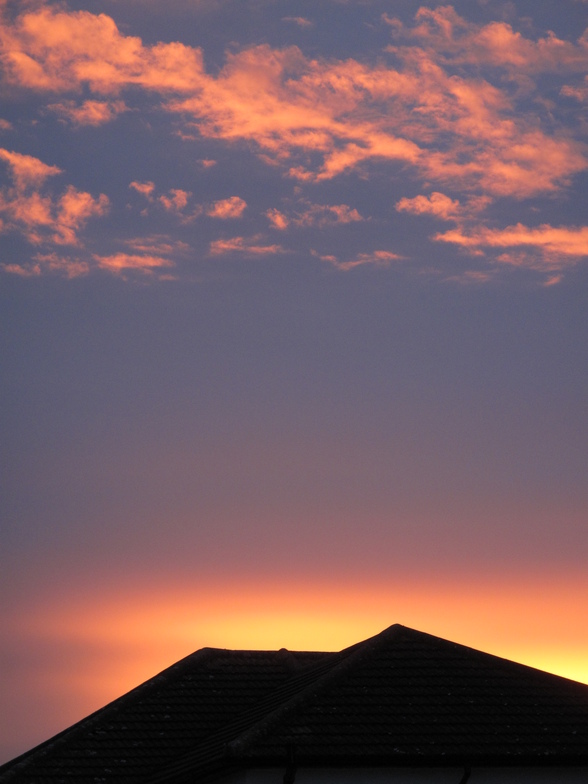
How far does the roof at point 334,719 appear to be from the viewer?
13875mm

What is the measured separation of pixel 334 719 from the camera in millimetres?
14453

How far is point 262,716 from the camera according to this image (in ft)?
51.6

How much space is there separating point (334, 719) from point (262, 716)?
1.72 m

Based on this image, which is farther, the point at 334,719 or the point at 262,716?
the point at 262,716

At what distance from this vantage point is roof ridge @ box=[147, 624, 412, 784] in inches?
543

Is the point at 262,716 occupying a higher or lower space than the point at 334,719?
higher

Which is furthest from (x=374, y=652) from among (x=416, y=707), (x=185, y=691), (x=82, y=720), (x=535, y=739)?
(x=82, y=720)

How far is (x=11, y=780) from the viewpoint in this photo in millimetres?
17141

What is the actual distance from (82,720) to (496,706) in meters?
8.05

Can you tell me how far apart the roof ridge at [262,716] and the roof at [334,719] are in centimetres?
3

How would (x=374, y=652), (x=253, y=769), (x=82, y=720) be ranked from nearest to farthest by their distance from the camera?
(x=253, y=769) < (x=374, y=652) < (x=82, y=720)

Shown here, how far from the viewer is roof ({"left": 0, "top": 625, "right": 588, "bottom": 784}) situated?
13.9 metres

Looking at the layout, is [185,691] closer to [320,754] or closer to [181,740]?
[181,740]

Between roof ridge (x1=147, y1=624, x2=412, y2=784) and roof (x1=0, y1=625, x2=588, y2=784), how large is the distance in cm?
3
